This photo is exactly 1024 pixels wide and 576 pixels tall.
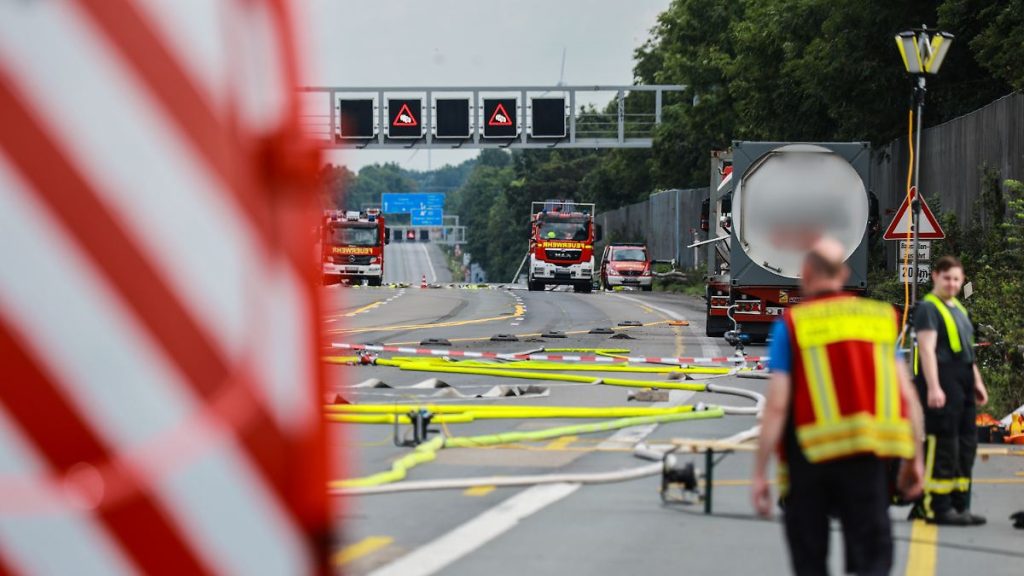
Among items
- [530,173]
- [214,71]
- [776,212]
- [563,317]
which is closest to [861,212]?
[776,212]

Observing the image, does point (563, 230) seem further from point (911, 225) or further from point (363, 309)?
point (911, 225)

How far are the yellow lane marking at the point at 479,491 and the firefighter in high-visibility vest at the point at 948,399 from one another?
9.15 feet

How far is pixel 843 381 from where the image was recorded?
250 inches

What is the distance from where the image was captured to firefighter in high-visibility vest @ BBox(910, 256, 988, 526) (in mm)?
10398

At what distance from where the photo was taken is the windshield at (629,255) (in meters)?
75.2

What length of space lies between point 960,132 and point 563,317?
1074cm

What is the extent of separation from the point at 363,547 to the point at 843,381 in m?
3.58

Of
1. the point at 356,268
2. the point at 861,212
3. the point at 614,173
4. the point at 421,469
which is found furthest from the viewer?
the point at 614,173

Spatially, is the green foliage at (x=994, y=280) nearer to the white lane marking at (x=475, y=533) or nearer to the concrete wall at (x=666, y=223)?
the white lane marking at (x=475, y=533)

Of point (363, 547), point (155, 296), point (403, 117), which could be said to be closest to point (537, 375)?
point (363, 547)

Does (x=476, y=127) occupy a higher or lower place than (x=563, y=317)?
higher

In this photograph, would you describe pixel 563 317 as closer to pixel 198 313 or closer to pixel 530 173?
pixel 198 313

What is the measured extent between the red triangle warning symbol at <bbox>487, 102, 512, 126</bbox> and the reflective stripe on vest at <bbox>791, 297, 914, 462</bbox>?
71107mm

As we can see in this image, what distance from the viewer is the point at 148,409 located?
2520 millimetres
